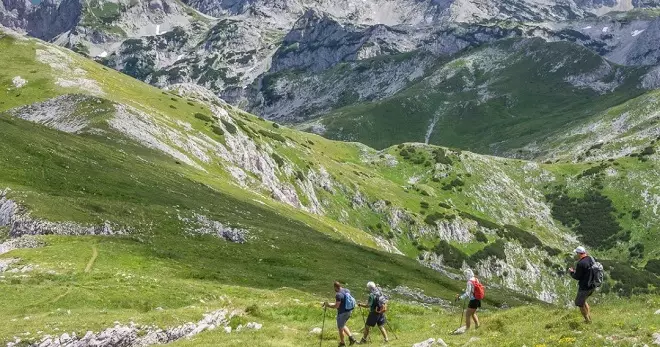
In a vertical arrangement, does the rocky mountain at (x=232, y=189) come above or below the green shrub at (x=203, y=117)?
below

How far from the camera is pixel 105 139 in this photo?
88125mm

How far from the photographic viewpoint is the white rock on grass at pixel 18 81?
112 meters

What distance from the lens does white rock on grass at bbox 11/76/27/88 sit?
111981 mm

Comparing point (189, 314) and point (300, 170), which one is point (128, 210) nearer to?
point (189, 314)

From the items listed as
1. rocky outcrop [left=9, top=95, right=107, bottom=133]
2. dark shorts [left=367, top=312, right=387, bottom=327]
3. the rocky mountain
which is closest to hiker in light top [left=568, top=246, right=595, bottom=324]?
dark shorts [left=367, top=312, right=387, bottom=327]

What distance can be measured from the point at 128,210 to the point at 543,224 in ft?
575

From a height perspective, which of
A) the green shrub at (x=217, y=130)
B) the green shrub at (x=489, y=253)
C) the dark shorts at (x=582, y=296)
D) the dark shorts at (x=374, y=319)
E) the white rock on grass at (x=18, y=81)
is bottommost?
the green shrub at (x=489, y=253)

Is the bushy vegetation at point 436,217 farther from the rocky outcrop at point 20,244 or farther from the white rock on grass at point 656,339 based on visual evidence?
the white rock on grass at point 656,339

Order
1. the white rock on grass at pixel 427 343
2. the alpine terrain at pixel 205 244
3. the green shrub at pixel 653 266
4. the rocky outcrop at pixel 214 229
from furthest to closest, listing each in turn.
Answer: the green shrub at pixel 653 266
the rocky outcrop at pixel 214 229
the alpine terrain at pixel 205 244
the white rock on grass at pixel 427 343

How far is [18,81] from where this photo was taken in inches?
4481

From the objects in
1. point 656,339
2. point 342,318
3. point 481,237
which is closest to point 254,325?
point 342,318

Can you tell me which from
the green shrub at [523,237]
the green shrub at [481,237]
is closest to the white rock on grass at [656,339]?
the green shrub at [481,237]

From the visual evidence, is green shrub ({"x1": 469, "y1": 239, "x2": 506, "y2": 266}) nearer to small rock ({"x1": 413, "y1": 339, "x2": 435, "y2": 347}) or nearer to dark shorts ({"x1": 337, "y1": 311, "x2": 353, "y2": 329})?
dark shorts ({"x1": 337, "y1": 311, "x2": 353, "y2": 329})

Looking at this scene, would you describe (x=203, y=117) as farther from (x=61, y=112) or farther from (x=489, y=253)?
(x=489, y=253)
